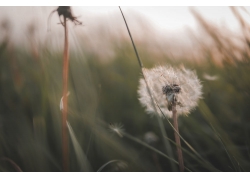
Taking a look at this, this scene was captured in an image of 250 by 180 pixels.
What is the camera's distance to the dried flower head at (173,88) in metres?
0.91

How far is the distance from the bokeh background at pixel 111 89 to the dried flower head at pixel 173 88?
10 cm

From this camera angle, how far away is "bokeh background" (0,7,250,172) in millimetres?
1062

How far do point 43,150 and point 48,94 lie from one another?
0.73 ft

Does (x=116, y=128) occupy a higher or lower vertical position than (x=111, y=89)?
lower

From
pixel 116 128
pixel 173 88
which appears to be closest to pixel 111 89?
pixel 116 128

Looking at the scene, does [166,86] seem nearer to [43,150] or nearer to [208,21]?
[208,21]

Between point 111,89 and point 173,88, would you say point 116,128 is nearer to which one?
point 111,89

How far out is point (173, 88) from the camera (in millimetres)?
913

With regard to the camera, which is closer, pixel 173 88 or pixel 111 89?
pixel 173 88

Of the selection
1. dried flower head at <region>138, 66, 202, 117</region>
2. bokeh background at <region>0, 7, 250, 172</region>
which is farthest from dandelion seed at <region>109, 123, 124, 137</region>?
dried flower head at <region>138, 66, 202, 117</region>

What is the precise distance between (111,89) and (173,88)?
318 millimetres

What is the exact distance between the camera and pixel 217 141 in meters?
1.08

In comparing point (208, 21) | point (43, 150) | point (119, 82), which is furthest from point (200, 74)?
point (43, 150)

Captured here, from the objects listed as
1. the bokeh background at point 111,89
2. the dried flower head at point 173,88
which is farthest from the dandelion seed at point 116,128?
the dried flower head at point 173,88
